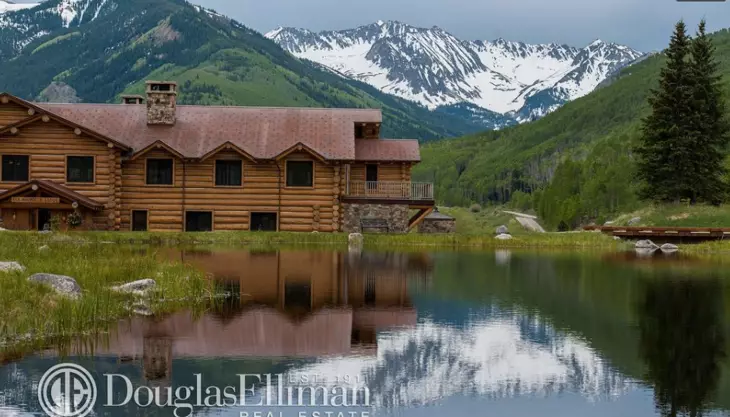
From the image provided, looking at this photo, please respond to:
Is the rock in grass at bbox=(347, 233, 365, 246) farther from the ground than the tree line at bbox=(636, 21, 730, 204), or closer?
closer

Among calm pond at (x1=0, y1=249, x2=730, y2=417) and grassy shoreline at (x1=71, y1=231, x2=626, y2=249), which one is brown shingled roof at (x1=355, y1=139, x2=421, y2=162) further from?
calm pond at (x1=0, y1=249, x2=730, y2=417)

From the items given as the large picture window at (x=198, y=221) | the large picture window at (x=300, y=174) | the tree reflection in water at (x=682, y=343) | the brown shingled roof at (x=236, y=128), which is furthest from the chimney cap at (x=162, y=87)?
the tree reflection in water at (x=682, y=343)

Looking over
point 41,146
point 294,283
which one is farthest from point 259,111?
point 294,283

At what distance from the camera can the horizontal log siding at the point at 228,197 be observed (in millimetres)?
55750

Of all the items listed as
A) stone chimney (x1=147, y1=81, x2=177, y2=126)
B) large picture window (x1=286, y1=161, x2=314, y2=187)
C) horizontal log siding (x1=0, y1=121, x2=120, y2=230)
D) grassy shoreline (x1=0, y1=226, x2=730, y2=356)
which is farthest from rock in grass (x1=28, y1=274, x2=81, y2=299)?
stone chimney (x1=147, y1=81, x2=177, y2=126)

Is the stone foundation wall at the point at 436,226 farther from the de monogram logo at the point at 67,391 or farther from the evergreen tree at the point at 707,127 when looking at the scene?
the de monogram logo at the point at 67,391

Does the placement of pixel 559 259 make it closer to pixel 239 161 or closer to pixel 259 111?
pixel 239 161

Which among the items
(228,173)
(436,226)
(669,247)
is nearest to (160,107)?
(228,173)

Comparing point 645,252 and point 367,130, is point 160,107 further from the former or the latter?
point 645,252

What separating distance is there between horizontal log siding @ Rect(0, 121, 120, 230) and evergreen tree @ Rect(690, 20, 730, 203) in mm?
35780

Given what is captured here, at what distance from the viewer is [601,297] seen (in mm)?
26172

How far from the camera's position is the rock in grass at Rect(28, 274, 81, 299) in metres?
20.4

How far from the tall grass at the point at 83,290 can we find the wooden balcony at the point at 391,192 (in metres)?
26.8

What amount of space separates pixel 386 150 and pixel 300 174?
19.0ft
